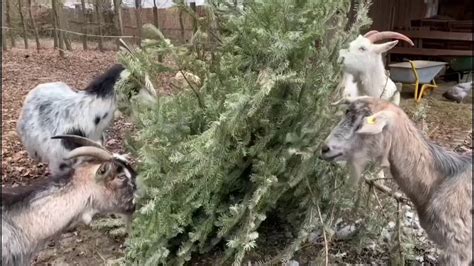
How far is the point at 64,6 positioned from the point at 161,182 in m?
6.37

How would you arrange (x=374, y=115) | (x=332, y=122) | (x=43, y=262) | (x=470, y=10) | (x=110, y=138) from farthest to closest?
(x=470, y=10), (x=110, y=138), (x=43, y=262), (x=332, y=122), (x=374, y=115)

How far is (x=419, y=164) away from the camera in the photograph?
2.46 meters

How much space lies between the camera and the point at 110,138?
5.24 meters

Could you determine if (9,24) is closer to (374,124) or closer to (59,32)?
(59,32)

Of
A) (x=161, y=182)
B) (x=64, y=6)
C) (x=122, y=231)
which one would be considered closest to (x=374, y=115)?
(x=161, y=182)

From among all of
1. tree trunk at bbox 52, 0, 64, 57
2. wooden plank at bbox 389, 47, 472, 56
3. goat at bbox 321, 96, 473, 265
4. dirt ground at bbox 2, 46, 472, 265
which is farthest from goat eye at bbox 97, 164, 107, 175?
wooden plank at bbox 389, 47, 472, 56

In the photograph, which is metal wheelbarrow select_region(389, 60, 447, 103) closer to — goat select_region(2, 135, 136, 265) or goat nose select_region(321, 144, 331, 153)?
goat nose select_region(321, 144, 331, 153)

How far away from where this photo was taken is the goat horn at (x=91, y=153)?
2415 mm

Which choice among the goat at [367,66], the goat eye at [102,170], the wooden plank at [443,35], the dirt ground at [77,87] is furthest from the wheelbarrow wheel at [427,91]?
the goat eye at [102,170]

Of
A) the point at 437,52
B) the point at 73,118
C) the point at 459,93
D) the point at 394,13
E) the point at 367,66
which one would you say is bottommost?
the point at 459,93

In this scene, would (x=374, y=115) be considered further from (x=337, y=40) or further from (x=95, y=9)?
(x=95, y=9)

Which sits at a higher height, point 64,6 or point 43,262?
point 64,6

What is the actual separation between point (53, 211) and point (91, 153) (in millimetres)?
332

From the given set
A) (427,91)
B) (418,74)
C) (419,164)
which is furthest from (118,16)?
(419,164)
